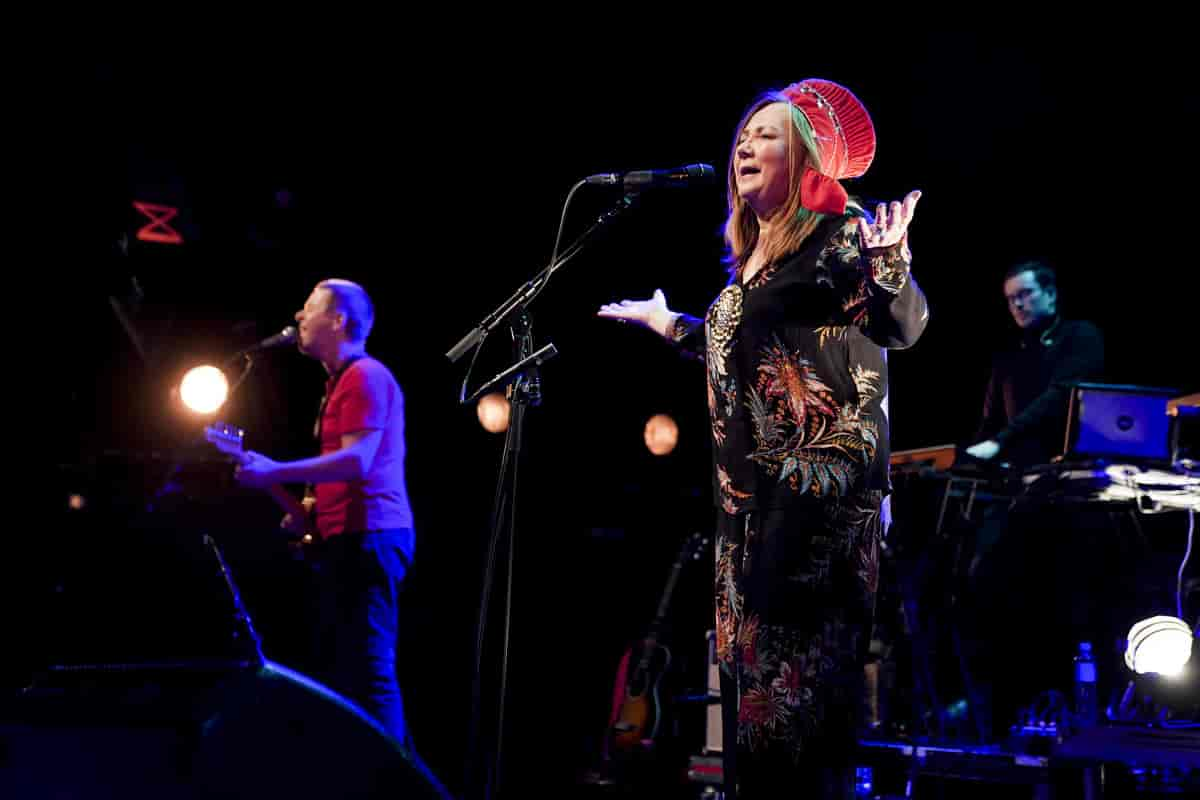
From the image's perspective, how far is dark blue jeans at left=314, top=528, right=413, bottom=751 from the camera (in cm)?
402

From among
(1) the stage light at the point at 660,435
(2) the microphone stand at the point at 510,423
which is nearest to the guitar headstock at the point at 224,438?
(2) the microphone stand at the point at 510,423

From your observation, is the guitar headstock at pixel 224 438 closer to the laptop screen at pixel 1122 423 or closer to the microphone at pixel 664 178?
the microphone at pixel 664 178

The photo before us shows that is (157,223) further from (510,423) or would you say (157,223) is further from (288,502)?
(510,423)

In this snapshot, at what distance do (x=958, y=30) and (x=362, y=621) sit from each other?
432 centimetres

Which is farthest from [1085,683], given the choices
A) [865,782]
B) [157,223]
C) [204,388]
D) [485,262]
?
[157,223]

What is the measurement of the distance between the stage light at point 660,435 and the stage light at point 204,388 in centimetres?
483

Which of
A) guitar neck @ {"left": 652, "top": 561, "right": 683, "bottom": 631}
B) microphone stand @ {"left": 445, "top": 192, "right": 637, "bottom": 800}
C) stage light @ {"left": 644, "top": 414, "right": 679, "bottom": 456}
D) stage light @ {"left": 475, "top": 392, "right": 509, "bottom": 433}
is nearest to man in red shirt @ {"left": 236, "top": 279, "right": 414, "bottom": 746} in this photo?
microphone stand @ {"left": 445, "top": 192, "right": 637, "bottom": 800}

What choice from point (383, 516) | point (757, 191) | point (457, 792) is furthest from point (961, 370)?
point (757, 191)

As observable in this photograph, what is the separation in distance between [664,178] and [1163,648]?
2484 mm

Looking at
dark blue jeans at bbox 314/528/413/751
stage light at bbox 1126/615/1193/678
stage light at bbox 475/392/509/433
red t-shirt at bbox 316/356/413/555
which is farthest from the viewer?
stage light at bbox 475/392/509/433

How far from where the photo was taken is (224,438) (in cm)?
435

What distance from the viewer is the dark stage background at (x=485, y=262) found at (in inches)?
Answer: 248

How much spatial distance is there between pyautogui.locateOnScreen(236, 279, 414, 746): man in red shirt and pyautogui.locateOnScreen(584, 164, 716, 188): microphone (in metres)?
1.72

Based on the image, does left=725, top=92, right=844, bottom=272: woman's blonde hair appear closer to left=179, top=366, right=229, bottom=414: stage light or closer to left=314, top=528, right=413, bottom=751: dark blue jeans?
left=314, top=528, right=413, bottom=751: dark blue jeans
